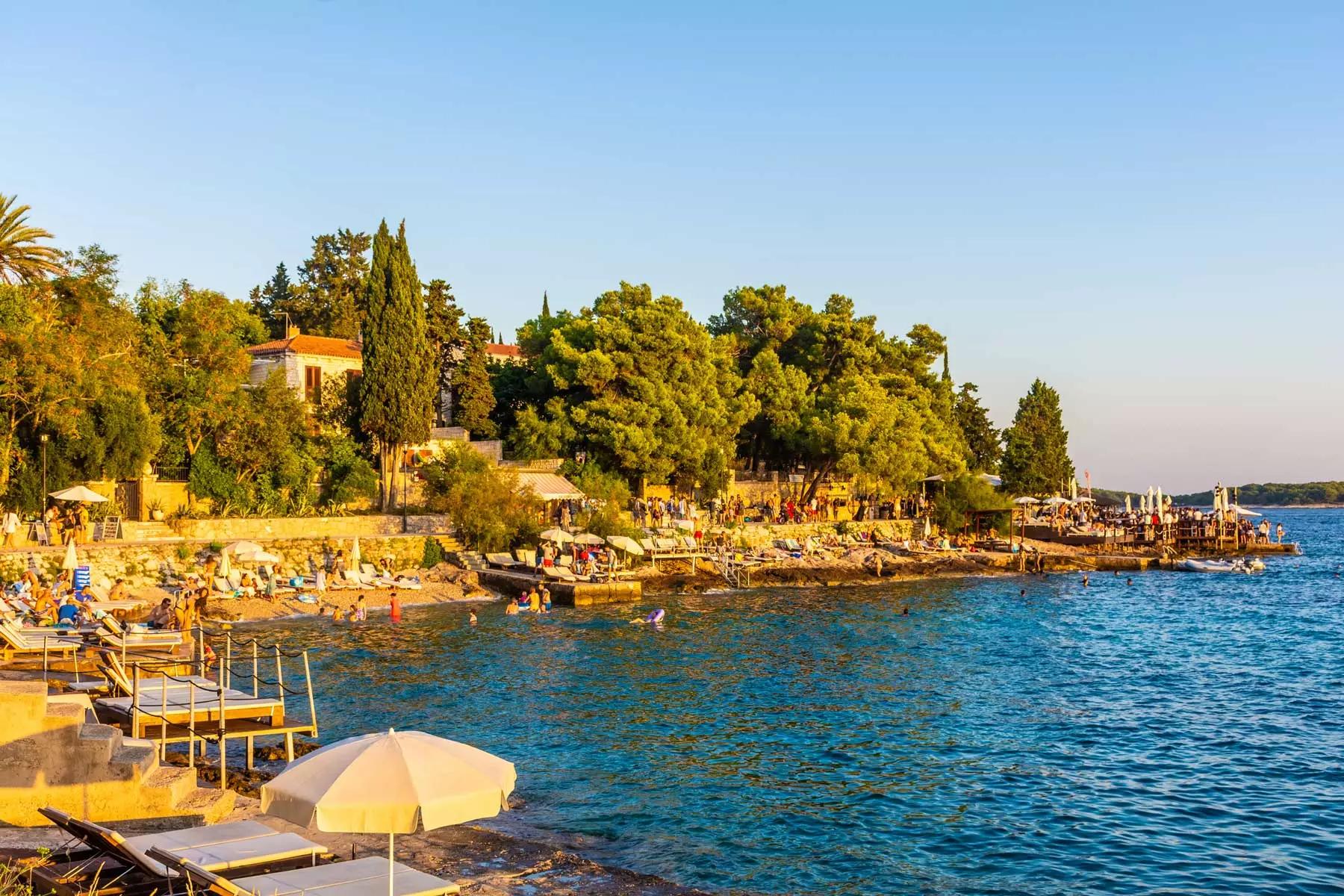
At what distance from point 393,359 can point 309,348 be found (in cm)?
881

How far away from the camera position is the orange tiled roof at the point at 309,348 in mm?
53375

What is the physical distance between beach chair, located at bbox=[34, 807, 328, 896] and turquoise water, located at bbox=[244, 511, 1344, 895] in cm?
437

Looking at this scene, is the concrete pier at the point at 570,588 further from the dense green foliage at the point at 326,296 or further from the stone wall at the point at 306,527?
the dense green foliage at the point at 326,296

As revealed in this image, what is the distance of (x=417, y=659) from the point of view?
89.1ft

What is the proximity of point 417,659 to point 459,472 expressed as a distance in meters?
19.1

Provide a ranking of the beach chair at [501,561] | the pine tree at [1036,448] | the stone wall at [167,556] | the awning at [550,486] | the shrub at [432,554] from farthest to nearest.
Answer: the pine tree at [1036,448] → the awning at [550,486] → the beach chair at [501,561] → the shrub at [432,554] → the stone wall at [167,556]

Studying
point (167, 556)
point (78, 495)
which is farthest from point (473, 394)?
point (78, 495)

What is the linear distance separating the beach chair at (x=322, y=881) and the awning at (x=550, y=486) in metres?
38.8

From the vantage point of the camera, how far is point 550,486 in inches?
1981

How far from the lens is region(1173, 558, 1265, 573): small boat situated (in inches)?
2483

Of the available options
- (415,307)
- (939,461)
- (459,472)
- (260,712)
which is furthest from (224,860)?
(939,461)

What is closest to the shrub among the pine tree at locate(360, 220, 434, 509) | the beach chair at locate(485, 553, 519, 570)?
the beach chair at locate(485, 553, 519, 570)

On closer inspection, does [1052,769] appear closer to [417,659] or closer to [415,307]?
[417,659]

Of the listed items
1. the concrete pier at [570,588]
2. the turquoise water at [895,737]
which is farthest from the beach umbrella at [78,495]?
the concrete pier at [570,588]
